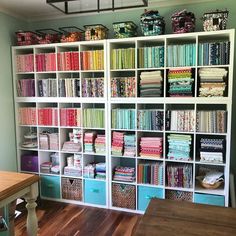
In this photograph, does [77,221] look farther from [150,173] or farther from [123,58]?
[123,58]

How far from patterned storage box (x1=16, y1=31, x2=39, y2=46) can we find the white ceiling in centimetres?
30

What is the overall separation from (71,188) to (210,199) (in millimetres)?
1683

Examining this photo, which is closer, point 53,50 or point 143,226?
point 143,226

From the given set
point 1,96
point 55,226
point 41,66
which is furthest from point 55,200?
point 41,66

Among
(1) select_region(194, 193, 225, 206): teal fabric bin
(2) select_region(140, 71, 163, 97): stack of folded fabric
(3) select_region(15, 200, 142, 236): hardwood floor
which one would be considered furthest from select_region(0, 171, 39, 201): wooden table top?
(1) select_region(194, 193, 225, 206): teal fabric bin

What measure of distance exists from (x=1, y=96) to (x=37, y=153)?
0.89 metres

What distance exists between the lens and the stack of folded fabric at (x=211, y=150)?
2703 mm

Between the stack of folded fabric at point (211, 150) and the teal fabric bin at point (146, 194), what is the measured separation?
624 millimetres

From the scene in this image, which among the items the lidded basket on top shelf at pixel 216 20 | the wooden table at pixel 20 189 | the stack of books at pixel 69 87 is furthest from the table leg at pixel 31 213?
the lidded basket on top shelf at pixel 216 20

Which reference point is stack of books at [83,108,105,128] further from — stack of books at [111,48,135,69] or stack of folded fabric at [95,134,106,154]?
stack of books at [111,48,135,69]

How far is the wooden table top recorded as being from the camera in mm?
1555

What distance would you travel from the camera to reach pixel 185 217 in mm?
1388

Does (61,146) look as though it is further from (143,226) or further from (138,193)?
(143,226)

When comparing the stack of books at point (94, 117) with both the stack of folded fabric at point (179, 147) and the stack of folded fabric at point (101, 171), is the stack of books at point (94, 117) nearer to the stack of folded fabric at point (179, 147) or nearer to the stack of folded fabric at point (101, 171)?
the stack of folded fabric at point (101, 171)
